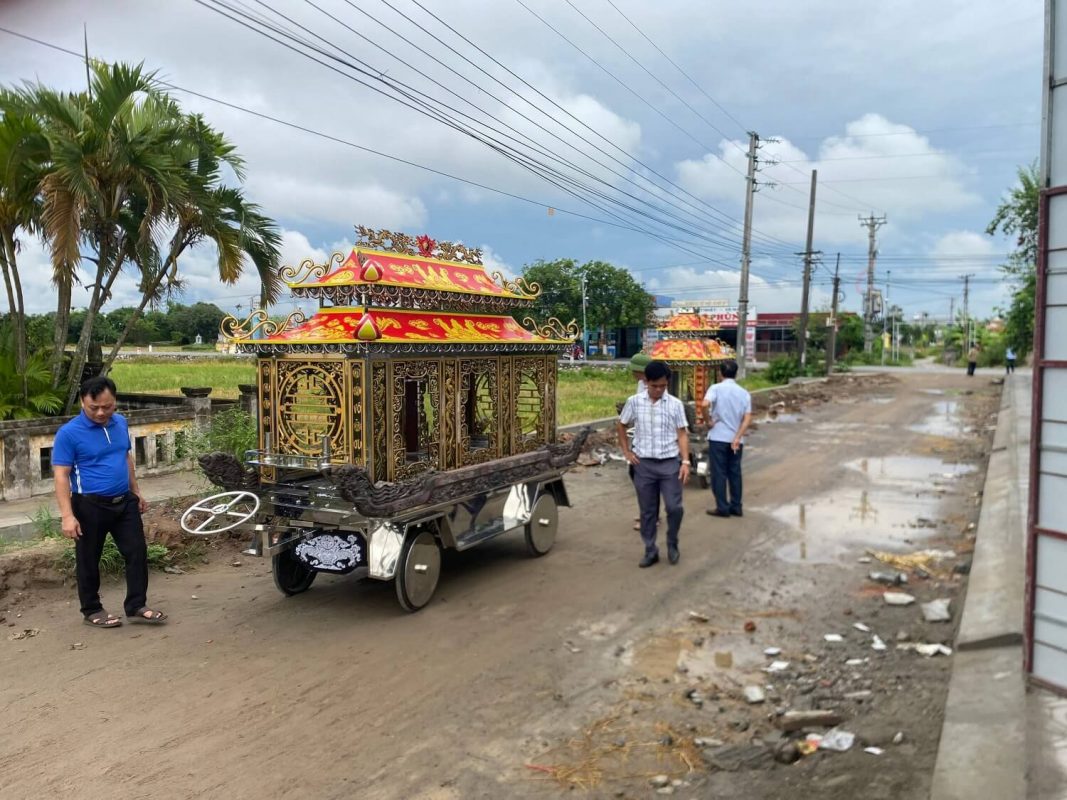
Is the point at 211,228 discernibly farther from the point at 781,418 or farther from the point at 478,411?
the point at 781,418

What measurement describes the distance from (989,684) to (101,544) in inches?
222

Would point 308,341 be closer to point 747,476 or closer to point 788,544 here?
point 788,544

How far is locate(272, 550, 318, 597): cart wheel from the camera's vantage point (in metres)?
5.85

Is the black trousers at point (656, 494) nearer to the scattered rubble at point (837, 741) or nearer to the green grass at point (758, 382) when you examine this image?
the scattered rubble at point (837, 741)

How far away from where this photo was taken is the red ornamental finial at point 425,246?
20.4ft

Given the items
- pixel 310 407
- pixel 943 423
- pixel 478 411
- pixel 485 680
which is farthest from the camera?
pixel 943 423

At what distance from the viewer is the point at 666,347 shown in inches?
475

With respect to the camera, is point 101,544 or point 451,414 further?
point 451,414

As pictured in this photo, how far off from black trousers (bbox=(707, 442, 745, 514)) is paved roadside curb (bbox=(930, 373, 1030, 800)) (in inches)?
96.2

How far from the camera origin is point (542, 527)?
23.5ft

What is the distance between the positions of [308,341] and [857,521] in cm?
645

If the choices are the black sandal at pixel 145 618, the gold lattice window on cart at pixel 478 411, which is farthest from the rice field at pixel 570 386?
the black sandal at pixel 145 618

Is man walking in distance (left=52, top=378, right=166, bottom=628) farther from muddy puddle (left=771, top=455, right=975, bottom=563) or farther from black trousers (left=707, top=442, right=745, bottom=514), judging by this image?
black trousers (left=707, top=442, right=745, bottom=514)

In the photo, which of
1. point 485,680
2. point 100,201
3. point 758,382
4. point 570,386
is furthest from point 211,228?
point 758,382
